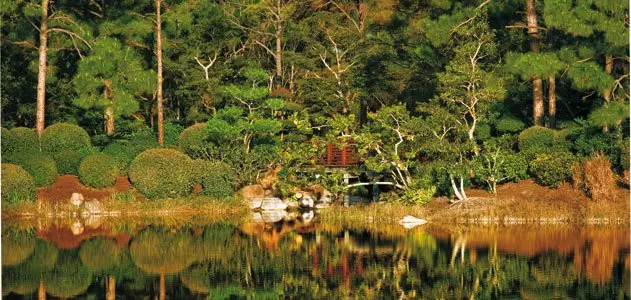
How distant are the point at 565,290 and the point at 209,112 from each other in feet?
87.6

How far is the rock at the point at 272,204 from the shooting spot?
128 feet

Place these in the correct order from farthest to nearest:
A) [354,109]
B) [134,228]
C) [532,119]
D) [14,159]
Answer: [354,109] → [532,119] → [14,159] → [134,228]

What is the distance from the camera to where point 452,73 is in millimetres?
37688

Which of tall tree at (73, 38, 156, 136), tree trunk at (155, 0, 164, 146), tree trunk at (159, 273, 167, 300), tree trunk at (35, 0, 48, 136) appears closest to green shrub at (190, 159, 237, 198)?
tree trunk at (155, 0, 164, 146)

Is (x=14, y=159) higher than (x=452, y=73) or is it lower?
lower

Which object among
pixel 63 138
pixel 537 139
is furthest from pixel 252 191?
pixel 537 139

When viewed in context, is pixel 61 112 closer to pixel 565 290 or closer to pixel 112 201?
pixel 112 201

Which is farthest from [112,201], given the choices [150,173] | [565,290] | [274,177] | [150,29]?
[565,290]

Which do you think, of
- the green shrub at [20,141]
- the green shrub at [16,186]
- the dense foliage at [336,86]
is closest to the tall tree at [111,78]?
the dense foliage at [336,86]

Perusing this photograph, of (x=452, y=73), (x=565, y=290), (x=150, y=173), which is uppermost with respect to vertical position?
(x=452, y=73)

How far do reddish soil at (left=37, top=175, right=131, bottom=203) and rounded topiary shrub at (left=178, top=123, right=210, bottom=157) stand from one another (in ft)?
8.17

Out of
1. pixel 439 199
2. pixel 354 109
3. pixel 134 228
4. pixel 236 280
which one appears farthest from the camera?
pixel 354 109

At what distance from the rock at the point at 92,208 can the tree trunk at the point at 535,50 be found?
14.4 m

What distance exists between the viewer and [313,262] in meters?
27.5
